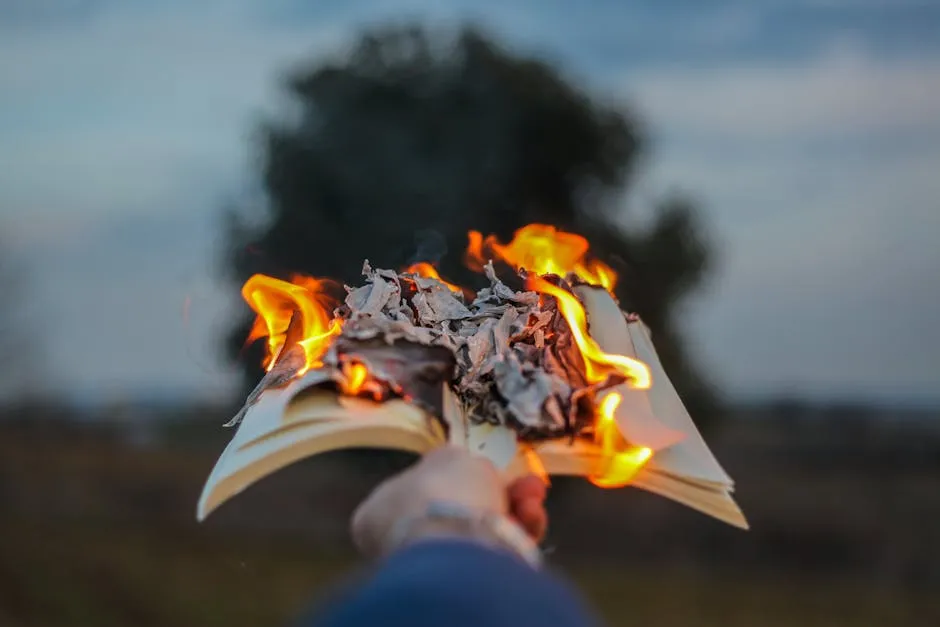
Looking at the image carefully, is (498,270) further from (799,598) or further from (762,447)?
(762,447)

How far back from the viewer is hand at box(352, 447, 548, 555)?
124 cm

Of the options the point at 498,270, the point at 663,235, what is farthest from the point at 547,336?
the point at 663,235

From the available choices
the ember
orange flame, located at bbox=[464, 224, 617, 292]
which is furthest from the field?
the ember

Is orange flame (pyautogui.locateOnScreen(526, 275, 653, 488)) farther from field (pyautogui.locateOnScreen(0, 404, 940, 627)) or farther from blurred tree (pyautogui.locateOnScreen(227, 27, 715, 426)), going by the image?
field (pyautogui.locateOnScreen(0, 404, 940, 627))

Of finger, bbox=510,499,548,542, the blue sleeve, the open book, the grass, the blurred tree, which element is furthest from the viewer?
the grass

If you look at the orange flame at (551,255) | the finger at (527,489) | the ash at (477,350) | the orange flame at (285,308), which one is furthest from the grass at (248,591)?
the finger at (527,489)

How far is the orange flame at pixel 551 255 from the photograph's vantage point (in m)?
2.27

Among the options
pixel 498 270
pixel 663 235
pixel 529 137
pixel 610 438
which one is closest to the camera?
pixel 610 438

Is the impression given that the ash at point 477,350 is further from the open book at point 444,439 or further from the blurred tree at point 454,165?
the blurred tree at point 454,165

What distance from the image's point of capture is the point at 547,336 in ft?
6.44

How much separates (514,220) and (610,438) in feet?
24.6

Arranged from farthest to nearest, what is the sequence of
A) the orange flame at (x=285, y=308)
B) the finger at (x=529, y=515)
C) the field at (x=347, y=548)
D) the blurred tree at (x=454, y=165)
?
1. the field at (x=347, y=548)
2. the blurred tree at (x=454, y=165)
3. the orange flame at (x=285, y=308)
4. the finger at (x=529, y=515)

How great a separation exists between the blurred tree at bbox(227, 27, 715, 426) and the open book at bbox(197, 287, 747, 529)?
22.9ft

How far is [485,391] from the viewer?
70.8 inches
